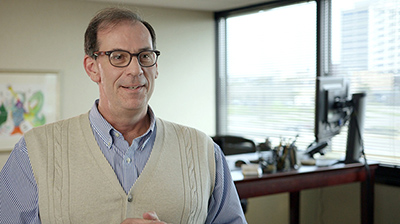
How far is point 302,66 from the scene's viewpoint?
186 inches

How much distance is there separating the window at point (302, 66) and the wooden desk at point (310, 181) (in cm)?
37

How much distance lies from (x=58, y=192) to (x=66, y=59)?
3571 mm

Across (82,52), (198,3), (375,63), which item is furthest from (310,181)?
(82,52)

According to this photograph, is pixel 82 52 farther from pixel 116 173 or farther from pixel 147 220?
pixel 147 220

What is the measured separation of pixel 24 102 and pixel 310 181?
8.98 ft

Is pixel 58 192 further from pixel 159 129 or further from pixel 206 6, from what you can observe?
pixel 206 6

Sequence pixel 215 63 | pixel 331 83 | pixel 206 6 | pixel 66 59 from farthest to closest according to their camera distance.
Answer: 1. pixel 215 63
2. pixel 206 6
3. pixel 66 59
4. pixel 331 83

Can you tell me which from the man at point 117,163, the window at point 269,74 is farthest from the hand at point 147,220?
the window at point 269,74

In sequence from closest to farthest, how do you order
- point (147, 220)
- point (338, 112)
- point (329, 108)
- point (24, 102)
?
1. point (147, 220)
2. point (329, 108)
3. point (338, 112)
4. point (24, 102)

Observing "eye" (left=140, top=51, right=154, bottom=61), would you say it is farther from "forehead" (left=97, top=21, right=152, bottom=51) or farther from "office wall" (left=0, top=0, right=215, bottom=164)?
"office wall" (left=0, top=0, right=215, bottom=164)

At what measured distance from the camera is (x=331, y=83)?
365 centimetres

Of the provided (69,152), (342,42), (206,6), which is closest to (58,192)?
(69,152)

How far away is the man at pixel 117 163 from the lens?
1.39 m

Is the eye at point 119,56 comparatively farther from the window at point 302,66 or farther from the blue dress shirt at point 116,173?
the window at point 302,66
